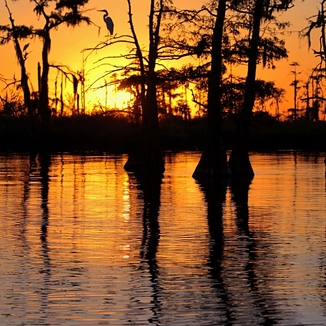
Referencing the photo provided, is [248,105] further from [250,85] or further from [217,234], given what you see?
[217,234]

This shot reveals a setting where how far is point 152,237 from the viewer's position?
16.5 m

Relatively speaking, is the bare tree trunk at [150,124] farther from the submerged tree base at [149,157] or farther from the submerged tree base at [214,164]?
the submerged tree base at [214,164]

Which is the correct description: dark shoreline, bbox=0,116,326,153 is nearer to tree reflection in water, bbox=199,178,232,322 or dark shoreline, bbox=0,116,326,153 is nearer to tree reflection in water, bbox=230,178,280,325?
tree reflection in water, bbox=199,178,232,322

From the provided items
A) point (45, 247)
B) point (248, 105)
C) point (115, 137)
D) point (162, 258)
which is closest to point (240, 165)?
point (248, 105)

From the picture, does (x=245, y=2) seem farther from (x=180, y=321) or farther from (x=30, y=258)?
(x=180, y=321)

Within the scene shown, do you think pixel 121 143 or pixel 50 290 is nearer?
pixel 50 290

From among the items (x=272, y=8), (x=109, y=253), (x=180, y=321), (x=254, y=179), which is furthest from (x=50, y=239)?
(x=272, y=8)

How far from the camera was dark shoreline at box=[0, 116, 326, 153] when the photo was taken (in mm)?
69500

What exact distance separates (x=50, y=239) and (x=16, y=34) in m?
48.0

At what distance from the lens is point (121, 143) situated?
235 ft

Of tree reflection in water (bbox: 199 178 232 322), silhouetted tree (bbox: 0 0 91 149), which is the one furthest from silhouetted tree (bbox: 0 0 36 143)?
tree reflection in water (bbox: 199 178 232 322)

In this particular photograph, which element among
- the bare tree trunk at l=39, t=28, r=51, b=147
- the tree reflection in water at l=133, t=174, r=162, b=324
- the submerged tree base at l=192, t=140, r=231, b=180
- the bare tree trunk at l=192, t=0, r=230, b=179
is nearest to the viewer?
the tree reflection in water at l=133, t=174, r=162, b=324

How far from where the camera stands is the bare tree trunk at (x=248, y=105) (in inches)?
1411

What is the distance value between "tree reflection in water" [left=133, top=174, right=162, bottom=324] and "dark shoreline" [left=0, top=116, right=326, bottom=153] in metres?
37.0
